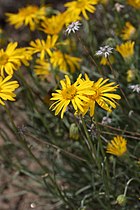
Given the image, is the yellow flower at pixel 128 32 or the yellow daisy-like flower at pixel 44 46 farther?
the yellow flower at pixel 128 32

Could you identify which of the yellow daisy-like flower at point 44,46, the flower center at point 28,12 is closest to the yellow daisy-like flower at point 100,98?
the yellow daisy-like flower at point 44,46

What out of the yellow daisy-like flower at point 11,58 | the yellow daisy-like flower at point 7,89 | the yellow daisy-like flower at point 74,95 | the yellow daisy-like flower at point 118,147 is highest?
the yellow daisy-like flower at point 11,58

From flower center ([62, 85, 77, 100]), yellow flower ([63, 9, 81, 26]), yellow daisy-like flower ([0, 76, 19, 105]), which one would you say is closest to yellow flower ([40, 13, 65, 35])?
yellow flower ([63, 9, 81, 26])

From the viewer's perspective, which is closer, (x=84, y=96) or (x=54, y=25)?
(x=84, y=96)

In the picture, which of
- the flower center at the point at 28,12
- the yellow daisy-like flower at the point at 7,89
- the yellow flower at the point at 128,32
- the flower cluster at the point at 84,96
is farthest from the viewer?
the flower center at the point at 28,12

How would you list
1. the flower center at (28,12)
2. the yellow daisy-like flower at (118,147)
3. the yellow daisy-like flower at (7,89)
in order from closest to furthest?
the yellow daisy-like flower at (7,89) < the yellow daisy-like flower at (118,147) < the flower center at (28,12)

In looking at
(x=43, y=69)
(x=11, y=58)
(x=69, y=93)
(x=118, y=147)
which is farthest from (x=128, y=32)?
(x=69, y=93)

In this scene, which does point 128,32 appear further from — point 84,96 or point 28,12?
point 84,96

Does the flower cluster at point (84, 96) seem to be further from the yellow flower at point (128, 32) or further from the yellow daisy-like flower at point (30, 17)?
the yellow daisy-like flower at point (30, 17)

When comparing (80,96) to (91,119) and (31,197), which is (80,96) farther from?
(31,197)
